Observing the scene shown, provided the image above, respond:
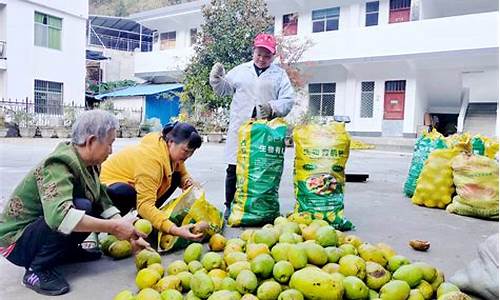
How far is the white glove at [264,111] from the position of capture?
3240mm

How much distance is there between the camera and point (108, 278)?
221cm

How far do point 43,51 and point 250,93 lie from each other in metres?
15.7

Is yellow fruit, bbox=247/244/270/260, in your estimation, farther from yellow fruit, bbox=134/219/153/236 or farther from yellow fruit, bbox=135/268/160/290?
yellow fruit, bbox=134/219/153/236

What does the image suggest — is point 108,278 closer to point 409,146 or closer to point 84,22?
point 409,146

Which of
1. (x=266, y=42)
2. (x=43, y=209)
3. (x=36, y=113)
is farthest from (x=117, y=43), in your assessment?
(x=43, y=209)

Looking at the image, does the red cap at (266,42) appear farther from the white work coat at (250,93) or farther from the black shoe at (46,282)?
the black shoe at (46,282)

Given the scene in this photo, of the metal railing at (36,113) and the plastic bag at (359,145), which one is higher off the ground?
the metal railing at (36,113)

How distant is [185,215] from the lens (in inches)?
106

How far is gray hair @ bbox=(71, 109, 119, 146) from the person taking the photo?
2.00 m

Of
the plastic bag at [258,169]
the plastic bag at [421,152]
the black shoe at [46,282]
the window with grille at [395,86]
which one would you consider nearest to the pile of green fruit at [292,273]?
the black shoe at [46,282]

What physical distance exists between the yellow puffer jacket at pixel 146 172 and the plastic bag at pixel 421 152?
9.13 ft

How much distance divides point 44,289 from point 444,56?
47.8ft

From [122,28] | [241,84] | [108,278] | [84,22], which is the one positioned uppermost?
[122,28]

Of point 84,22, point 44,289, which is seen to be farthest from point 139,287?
point 84,22
